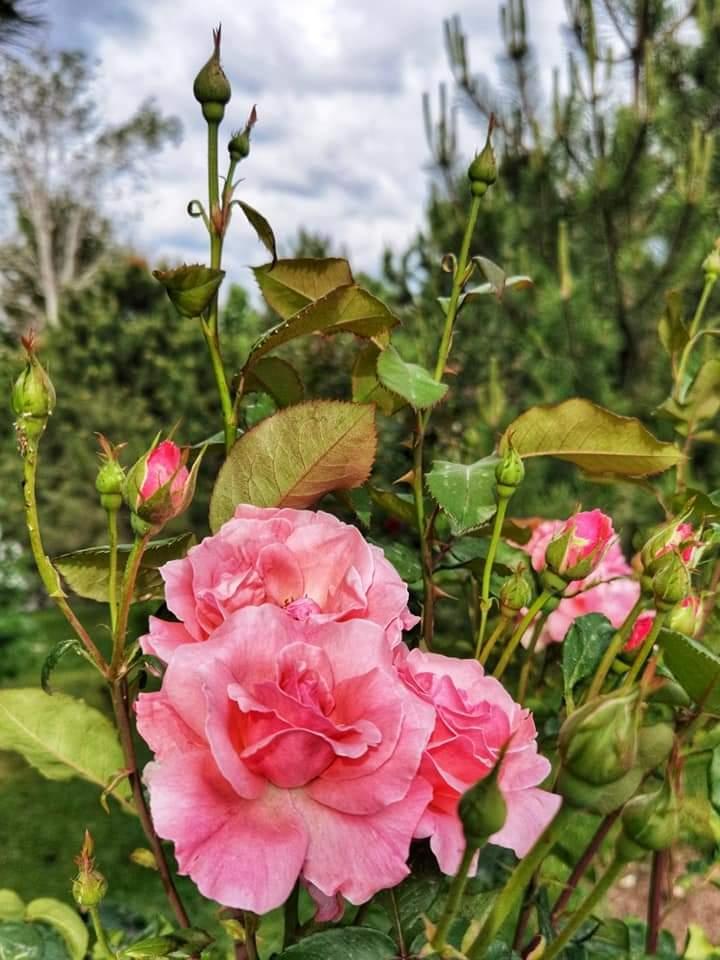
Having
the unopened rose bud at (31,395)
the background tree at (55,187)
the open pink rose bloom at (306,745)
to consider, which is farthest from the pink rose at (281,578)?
the background tree at (55,187)

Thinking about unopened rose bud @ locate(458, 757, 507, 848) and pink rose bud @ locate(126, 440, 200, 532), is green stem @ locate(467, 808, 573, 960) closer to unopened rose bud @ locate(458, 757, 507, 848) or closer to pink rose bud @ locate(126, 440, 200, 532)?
unopened rose bud @ locate(458, 757, 507, 848)

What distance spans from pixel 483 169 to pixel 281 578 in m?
0.23

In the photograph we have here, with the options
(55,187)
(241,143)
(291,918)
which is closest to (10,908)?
(291,918)

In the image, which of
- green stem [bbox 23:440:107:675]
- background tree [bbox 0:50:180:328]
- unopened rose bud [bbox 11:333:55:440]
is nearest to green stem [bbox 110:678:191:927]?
green stem [bbox 23:440:107:675]

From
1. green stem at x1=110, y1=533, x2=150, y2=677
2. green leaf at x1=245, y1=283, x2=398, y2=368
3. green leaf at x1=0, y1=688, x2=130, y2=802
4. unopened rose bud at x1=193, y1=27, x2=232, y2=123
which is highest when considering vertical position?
unopened rose bud at x1=193, y1=27, x2=232, y2=123

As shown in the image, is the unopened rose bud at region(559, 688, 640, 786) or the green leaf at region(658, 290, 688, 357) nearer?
the unopened rose bud at region(559, 688, 640, 786)

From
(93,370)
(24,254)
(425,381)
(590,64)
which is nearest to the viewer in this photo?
(425,381)

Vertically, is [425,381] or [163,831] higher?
[425,381]

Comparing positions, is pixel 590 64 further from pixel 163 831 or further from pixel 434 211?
pixel 163 831

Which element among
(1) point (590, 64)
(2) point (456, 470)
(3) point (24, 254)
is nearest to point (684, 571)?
(2) point (456, 470)

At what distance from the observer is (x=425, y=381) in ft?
1.25

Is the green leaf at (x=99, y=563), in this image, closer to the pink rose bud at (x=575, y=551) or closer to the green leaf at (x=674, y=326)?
the pink rose bud at (x=575, y=551)

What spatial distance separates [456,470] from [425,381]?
51 mm

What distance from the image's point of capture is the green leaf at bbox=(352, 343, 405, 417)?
17.6 inches
